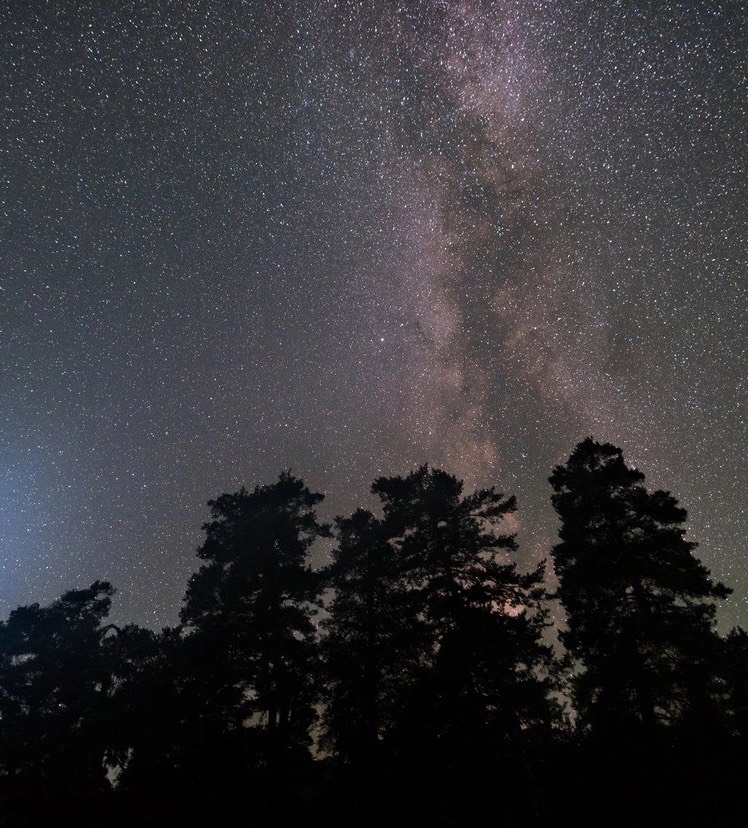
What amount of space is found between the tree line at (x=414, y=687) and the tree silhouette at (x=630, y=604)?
0.25ft

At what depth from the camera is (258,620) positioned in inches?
766

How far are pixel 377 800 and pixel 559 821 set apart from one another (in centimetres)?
441

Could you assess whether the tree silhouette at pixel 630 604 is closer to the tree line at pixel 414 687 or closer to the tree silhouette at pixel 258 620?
the tree line at pixel 414 687

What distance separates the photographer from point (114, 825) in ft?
40.2

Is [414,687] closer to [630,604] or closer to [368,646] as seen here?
[368,646]

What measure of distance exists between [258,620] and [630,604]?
14.1 m

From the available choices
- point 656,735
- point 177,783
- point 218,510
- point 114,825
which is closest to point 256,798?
point 177,783

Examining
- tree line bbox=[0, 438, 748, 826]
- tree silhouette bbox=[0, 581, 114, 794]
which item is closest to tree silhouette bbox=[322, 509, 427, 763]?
tree line bbox=[0, 438, 748, 826]

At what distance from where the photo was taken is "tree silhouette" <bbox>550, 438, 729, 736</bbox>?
16000 mm

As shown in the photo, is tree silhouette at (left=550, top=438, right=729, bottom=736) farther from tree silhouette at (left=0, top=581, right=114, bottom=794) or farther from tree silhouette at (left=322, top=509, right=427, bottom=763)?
tree silhouette at (left=0, top=581, right=114, bottom=794)

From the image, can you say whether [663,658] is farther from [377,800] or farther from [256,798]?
[256,798]

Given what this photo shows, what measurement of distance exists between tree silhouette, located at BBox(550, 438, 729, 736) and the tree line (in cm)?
8

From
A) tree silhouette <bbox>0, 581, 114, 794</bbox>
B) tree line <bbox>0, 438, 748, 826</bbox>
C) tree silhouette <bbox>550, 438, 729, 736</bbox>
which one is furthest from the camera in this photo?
tree silhouette <bbox>0, 581, 114, 794</bbox>

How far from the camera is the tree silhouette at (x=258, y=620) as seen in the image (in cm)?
1781
